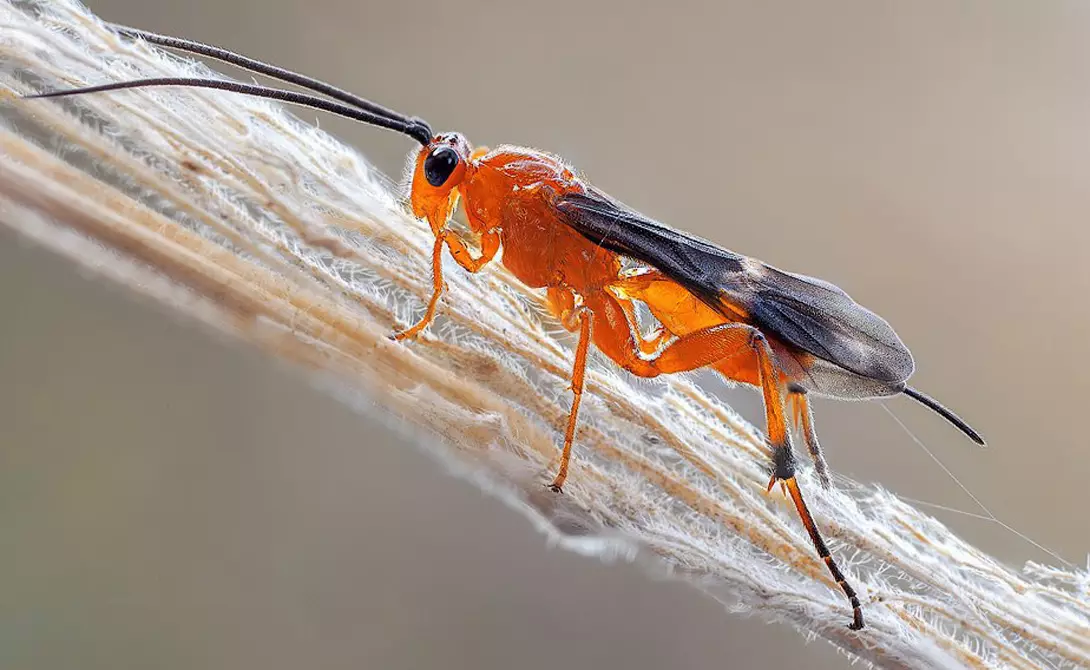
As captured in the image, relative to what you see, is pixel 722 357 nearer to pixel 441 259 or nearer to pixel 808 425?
pixel 808 425

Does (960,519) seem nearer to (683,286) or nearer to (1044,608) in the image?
(1044,608)

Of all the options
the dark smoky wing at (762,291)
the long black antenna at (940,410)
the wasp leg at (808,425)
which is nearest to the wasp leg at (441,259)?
the dark smoky wing at (762,291)

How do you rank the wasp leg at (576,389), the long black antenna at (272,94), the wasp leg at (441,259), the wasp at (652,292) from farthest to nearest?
the wasp at (652,292)
the wasp leg at (441,259)
the wasp leg at (576,389)
the long black antenna at (272,94)

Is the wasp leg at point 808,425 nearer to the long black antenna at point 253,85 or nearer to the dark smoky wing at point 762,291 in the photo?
the dark smoky wing at point 762,291

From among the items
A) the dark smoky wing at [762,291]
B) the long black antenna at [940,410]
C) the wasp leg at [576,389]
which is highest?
the dark smoky wing at [762,291]

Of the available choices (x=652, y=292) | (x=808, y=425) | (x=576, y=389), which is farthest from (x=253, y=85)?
(x=808, y=425)

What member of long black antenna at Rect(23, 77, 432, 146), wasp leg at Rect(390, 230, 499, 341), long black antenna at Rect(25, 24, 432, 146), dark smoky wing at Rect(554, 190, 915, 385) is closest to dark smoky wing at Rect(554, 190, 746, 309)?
dark smoky wing at Rect(554, 190, 915, 385)

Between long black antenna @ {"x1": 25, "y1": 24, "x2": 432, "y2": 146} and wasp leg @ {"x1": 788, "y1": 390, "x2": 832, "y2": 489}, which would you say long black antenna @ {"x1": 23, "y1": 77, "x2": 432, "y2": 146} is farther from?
wasp leg @ {"x1": 788, "y1": 390, "x2": 832, "y2": 489}
